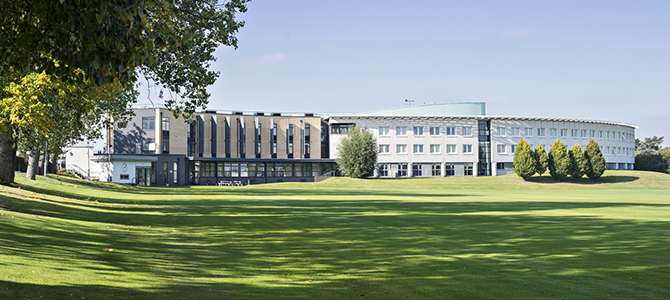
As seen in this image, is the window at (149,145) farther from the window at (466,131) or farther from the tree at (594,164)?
the tree at (594,164)

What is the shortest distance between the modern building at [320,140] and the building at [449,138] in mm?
194

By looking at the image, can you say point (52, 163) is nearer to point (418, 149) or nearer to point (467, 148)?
point (418, 149)

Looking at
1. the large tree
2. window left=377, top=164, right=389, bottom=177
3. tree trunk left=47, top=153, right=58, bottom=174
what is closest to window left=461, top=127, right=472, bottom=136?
window left=377, top=164, right=389, bottom=177

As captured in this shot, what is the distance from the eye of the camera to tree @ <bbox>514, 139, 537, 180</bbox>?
76.3m

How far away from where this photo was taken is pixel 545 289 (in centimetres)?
771

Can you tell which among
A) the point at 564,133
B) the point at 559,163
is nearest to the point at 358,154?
the point at 559,163

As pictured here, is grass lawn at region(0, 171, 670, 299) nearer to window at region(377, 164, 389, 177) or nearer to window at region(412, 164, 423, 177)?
window at region(377, 164, 389, 177)

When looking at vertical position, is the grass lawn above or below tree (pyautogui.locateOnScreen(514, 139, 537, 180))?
below

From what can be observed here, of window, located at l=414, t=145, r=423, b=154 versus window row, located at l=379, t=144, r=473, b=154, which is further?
window, located at l=414, t=145, r=423, b=154

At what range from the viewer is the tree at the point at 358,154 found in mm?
77562

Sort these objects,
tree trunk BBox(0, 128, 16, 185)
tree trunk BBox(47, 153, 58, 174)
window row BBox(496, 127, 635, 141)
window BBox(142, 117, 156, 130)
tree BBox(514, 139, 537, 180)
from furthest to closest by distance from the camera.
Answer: window row BBox(496, 127, 635, 141), window BBox(142, 117, 156, 130), tree BBox(514, 139, 537, 180), tree trunk BBox(47, 153, 58, 174), tree trunk BBox(0, 128, 16, 185)

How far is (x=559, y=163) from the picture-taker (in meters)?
76.8

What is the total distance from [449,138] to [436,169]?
21.8ft

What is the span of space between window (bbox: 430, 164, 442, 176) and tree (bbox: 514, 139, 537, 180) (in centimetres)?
1894
